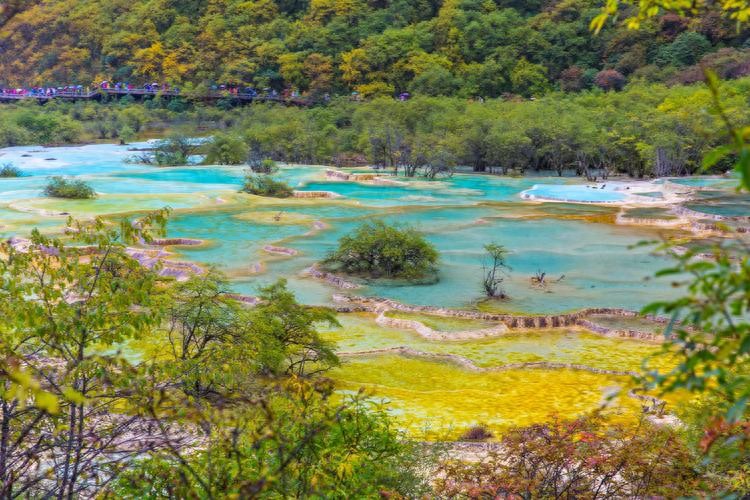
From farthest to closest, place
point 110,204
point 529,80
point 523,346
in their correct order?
point 529,80
point 110,204
point 523,346

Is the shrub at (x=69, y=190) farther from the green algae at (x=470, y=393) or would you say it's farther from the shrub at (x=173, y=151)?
the green algae at (x=470, y=393)

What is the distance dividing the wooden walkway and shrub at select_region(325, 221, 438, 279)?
187ft

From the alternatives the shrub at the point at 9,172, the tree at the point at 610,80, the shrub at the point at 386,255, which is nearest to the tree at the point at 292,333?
the shrub at the point at 386,255

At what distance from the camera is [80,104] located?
261ft

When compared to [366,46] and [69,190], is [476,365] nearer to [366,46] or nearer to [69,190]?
[69,190]

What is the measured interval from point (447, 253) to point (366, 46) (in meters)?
60.5

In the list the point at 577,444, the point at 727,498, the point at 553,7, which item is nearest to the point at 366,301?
the point at 577,444

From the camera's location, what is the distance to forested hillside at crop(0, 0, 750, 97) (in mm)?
73812

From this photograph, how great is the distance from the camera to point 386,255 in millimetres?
22297

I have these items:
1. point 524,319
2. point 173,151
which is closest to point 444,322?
point 524,319

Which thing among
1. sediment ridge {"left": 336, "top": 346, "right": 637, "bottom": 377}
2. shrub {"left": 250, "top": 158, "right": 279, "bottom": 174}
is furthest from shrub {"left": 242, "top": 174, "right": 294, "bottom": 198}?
sediment ridge {"left": 336, "top": 346, "right": 637, "bottom": 377}

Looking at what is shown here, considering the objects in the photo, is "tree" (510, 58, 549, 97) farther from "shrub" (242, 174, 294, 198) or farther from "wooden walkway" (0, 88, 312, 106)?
"shrub" (242, 174, 294, 198)

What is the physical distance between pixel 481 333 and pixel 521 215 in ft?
51.2

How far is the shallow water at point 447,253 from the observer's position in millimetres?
14508
